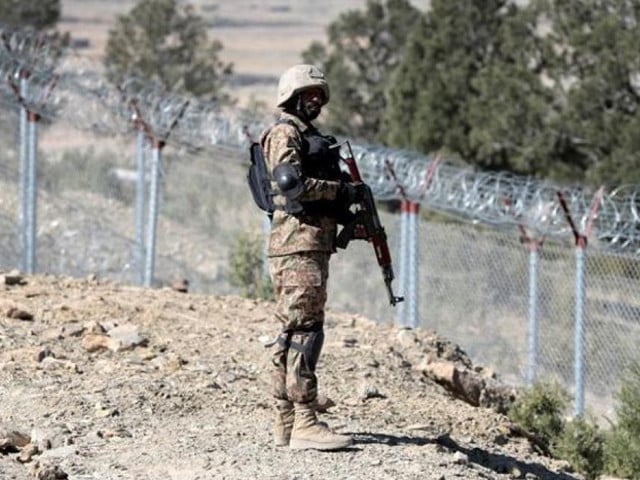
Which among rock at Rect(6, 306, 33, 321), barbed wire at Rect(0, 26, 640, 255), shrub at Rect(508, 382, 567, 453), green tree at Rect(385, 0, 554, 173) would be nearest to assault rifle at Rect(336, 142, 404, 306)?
shrub at Rect(508, 382, 567, 453)

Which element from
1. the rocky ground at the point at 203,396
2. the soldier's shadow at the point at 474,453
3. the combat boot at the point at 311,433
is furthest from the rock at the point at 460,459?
the combat boot at the point at 311,433

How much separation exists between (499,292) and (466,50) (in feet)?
31.8

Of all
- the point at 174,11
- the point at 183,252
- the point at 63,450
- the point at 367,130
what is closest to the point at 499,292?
the point at 183,252

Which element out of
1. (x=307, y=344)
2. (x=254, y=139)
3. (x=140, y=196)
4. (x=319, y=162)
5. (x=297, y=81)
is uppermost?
(x=297, y=81)

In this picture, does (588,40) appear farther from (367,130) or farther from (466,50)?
(367,130)

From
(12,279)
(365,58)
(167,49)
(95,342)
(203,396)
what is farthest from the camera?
(167,49)

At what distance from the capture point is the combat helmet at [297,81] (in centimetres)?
697

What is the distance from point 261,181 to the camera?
717 centimetres

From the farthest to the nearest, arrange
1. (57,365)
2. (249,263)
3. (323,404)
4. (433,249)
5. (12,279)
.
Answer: (433,249)
(249,263)
(12,279)
(57,365)
(323,404)

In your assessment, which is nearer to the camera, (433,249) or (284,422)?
(284,422)

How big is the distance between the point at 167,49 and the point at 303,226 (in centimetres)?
2408

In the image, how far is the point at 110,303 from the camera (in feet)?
34.8

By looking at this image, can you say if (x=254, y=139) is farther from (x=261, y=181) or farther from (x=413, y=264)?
(x=261, y=181)

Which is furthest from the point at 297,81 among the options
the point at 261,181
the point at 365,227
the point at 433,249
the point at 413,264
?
the point at 433,249
